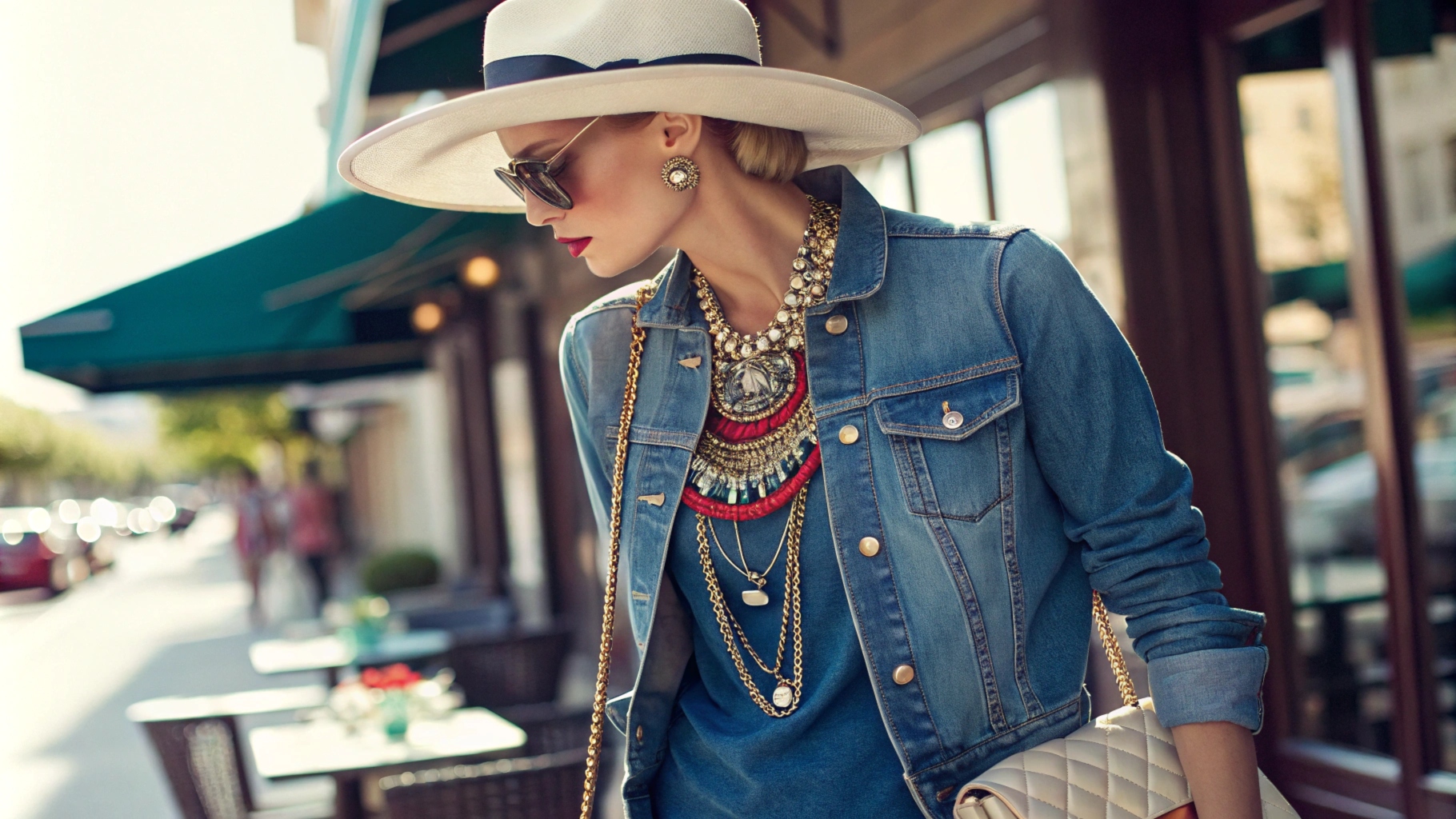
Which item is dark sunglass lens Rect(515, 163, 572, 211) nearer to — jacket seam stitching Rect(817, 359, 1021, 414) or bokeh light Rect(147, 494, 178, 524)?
jacket seam stitching Rect(817, 359, 1021, 414)

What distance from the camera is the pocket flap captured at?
1454mm

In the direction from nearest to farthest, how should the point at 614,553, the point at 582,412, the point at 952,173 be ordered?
the point at 614,553
the point at 582,412
the point at 952,173

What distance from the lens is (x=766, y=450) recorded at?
1.62 metres

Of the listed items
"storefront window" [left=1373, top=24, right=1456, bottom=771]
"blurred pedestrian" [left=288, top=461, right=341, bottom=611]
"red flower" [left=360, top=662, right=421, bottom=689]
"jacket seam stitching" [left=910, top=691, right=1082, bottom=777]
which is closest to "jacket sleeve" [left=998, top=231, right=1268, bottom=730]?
"jacket seam stitching" [left=910, top=691, right=1082, bottom=777]

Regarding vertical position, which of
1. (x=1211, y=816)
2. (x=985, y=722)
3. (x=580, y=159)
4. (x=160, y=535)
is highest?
(x=580, y=159)

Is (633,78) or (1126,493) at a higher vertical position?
(633,78)

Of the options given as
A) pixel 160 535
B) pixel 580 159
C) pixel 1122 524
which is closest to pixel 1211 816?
pixel 1122 524

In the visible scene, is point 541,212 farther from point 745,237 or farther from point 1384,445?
point 1384,445

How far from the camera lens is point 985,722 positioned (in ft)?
4.84

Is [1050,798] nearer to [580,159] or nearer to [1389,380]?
[580,159]

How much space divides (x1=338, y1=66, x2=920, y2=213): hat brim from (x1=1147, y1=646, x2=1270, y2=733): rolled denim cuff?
Result: 0.75 metres

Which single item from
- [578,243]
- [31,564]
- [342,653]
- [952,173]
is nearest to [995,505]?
[578,243]

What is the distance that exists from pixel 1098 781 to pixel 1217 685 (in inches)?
6.6

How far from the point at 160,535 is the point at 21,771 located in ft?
198
